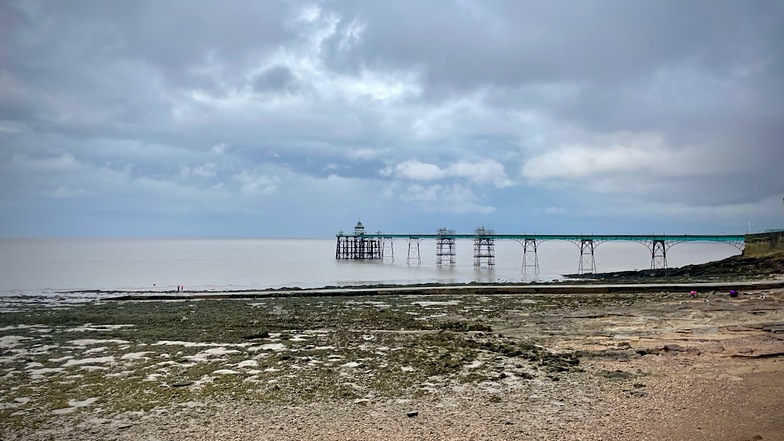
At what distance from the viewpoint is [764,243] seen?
50.8 m

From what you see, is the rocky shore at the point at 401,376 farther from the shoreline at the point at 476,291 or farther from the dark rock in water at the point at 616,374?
the shoreline at the point at 476,291

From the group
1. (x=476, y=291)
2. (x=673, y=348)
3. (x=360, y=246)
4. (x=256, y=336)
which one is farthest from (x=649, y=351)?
(x=360, y=246)

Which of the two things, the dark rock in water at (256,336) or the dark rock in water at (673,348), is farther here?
the dark rock in water at (256,336)

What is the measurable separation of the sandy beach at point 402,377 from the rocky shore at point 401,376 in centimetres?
4

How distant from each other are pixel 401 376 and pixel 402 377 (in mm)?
65

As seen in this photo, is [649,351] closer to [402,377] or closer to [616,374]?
[616,374]

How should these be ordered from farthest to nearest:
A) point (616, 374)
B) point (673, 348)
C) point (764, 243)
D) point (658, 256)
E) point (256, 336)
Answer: point (658, 256) → point (764, 243) → point (256, 336) → point (673, 348) → point (616, 374)

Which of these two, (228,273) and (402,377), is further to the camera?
(228,273)

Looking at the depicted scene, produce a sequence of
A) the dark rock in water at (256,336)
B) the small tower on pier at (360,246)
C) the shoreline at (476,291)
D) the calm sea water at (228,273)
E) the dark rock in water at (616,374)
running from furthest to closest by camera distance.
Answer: the small tower on pier at (360,246) → the calm sea water at (228,273) → the shoreline at (476,291) → the dark rock in water at (256,336) → the dark rock in water at (616,374)

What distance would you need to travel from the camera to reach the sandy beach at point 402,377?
761cm

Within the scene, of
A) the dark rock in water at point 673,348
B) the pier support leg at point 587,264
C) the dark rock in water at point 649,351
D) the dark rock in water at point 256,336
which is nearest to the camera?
the dark rock in water at point 649,351

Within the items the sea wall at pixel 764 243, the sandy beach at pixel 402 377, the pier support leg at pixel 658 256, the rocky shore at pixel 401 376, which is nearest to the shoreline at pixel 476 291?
the rocky shore at pixel 401 376

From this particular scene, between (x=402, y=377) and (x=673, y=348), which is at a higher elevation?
(x=673, y=348)

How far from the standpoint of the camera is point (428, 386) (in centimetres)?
972
